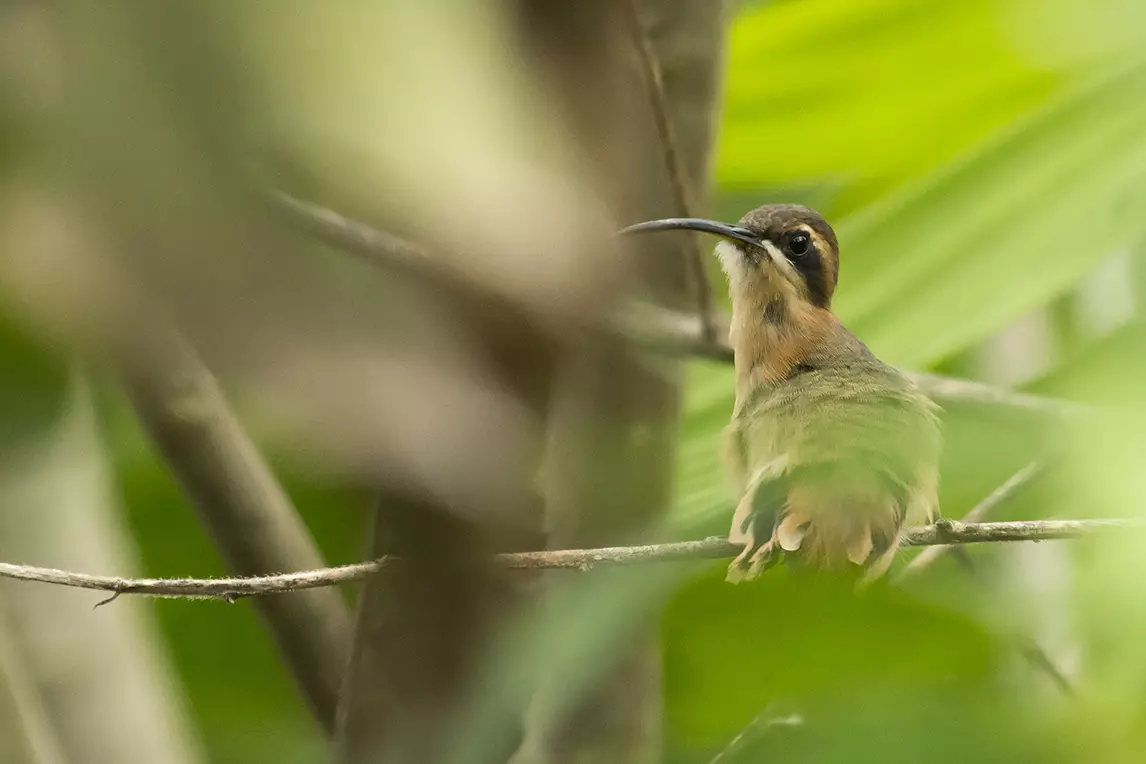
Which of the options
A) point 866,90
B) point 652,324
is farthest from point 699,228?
point 866,90

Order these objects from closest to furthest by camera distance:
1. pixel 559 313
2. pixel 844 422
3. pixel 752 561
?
pixel 559 313 → pixel 752 561 → pixel 844 422

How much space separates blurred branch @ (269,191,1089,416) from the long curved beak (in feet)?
0.15

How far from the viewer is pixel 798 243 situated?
0.70 m

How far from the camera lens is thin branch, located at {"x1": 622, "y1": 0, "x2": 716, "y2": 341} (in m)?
0.60

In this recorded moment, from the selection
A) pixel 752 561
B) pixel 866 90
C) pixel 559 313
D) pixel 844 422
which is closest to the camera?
pixel 559 313

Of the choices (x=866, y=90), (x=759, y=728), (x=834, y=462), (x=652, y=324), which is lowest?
(x=759, y=728)

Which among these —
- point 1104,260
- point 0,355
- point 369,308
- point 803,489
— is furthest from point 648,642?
point 369,308

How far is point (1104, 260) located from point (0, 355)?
1.67 ft

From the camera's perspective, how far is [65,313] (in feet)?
0.57

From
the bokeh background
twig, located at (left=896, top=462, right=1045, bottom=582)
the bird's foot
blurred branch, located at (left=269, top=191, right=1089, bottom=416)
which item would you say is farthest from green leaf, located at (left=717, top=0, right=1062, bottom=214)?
the bird's foot

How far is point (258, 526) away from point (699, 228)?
322 millimetres

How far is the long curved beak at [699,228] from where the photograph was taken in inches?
23.0

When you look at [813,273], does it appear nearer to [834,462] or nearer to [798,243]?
[798,243]

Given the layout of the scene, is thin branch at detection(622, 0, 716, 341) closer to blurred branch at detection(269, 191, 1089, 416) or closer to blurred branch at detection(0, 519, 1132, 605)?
blurred branch at detection(269, 191, 1089, 416)
